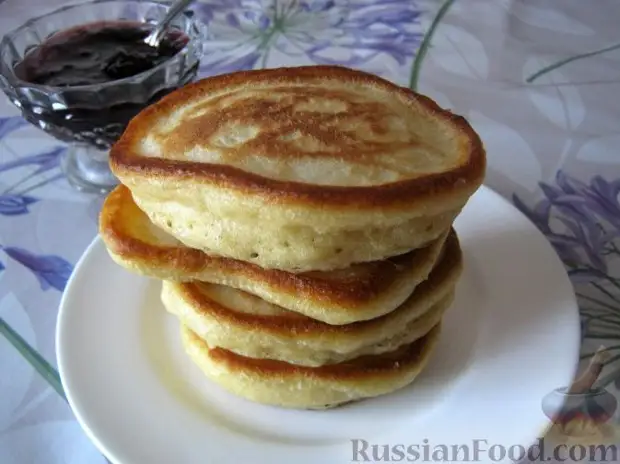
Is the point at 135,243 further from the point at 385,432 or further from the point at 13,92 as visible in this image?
the point at 13,92

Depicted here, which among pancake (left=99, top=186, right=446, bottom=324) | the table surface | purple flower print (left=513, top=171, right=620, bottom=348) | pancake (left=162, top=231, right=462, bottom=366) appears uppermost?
pancake (left=99, top=186, right=446, bottom=324)

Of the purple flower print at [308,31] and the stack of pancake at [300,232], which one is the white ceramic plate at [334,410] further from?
the purple flower print at [308,31]

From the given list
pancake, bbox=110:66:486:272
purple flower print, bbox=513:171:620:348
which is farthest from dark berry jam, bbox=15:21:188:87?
purple flower print, bbox=513:171:620:348

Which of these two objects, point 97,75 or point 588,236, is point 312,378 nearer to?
point 588,236

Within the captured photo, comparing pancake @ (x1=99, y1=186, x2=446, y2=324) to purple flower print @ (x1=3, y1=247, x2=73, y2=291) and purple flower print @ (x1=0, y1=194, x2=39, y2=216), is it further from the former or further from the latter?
purple flower print @ (x1=0, y1=194, x2=39, y2=216)

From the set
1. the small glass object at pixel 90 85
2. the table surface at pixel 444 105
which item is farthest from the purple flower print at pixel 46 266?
the small glass object at pixel 90 85

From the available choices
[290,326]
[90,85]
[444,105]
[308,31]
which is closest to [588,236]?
[444,105]
